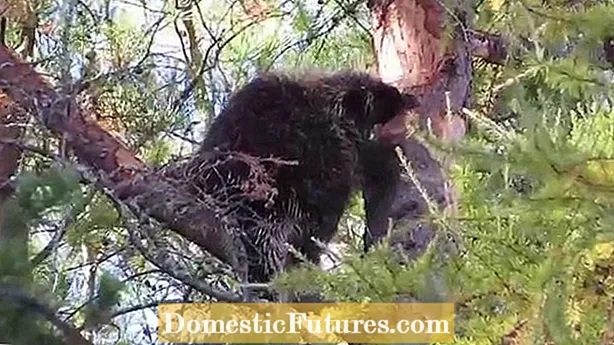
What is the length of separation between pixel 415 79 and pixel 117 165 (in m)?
0.78

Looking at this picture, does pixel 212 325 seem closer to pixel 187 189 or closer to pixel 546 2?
pixel 187 189

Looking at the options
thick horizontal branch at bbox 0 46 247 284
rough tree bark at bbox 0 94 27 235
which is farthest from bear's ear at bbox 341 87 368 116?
rough tree bark at bbox 0 94 27 235

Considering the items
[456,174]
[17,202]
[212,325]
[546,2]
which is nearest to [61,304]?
[17,202]

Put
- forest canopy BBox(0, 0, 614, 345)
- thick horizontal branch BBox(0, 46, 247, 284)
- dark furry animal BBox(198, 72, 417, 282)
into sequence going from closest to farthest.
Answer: forest canopy BBox(0, 0, 614, 345)
thick horizontal branch BBox(0, 46, 247, 284)
dark furry animal BBox(198, 72, 417, 282)

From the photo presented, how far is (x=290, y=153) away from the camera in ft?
7.23

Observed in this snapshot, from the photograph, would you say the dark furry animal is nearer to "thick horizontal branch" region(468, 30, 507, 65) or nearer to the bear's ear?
the bear's ear

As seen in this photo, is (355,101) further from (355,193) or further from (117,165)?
(117,165)

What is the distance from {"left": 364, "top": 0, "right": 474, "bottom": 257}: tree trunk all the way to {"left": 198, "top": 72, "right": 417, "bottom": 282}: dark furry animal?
11 cm

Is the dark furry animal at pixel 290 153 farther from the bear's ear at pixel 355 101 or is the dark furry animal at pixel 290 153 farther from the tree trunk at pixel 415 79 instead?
the tree trunk at pixel 415 79

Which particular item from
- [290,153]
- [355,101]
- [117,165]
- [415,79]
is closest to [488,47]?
[415,79]

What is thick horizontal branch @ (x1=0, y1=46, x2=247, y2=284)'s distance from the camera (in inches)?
78.7

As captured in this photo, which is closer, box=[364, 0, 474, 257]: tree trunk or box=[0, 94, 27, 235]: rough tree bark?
box=[0, 94, 27, 235]: rough tree bark

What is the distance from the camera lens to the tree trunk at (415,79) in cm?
234

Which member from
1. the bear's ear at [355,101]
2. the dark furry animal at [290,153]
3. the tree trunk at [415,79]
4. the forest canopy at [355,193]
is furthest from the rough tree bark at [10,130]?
the tree trunk at [415,79]
